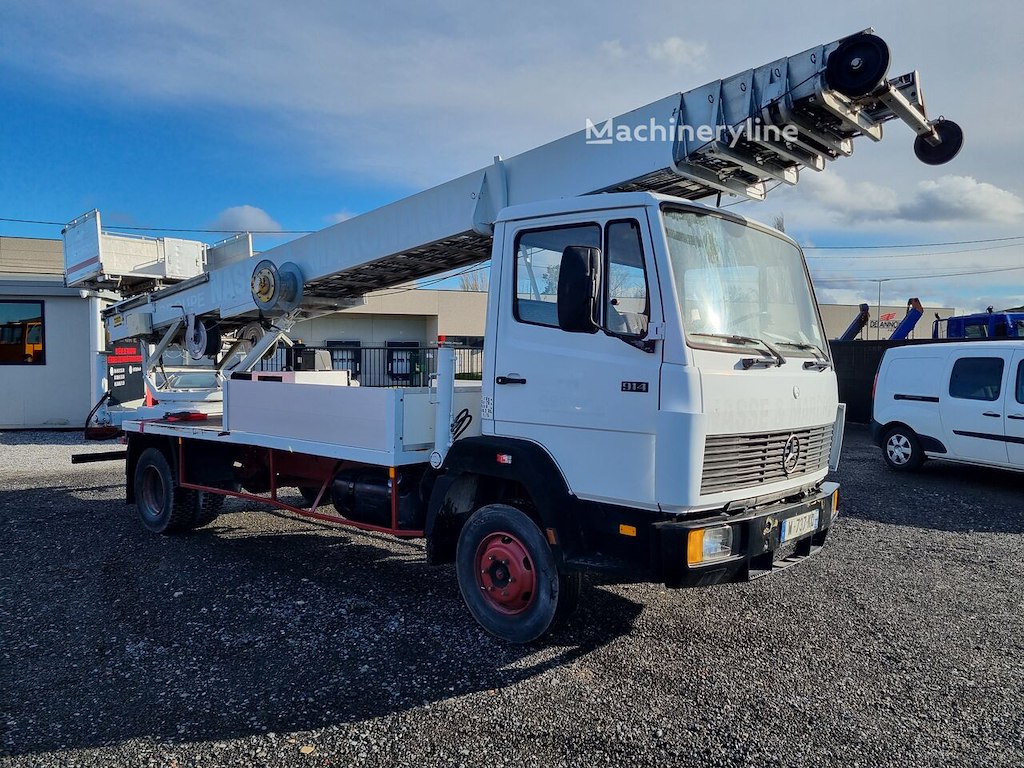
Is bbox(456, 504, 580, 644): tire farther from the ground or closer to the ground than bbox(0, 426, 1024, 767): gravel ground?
farther from the ground

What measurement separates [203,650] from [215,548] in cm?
256

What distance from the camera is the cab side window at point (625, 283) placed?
377 centimetres

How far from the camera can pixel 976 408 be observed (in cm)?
917

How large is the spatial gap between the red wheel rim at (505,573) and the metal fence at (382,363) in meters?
1.15

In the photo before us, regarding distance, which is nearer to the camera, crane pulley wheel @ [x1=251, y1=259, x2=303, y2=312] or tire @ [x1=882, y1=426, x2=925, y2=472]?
crane pulley wheel @ [x1=251, y1=259, x2=303, y2=312]

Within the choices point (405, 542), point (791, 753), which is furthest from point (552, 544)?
point (405, 542)

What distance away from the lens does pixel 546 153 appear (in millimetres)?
5039

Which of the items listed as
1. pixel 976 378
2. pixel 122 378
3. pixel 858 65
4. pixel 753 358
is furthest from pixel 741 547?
pixel 122 378

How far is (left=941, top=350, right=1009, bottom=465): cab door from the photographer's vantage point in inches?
352

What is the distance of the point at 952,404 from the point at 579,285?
26.7ft

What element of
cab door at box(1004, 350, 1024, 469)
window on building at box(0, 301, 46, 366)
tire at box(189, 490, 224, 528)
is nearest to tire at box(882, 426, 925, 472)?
cab door at box(1004, 350, 1024, 469)

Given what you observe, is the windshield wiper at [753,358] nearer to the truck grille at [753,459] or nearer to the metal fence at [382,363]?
the truck grille at [753,459]

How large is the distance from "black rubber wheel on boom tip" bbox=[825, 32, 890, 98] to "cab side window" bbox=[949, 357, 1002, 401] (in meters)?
6.99

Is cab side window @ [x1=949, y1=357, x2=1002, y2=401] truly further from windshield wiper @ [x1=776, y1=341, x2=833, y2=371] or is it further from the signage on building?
the signage on building
